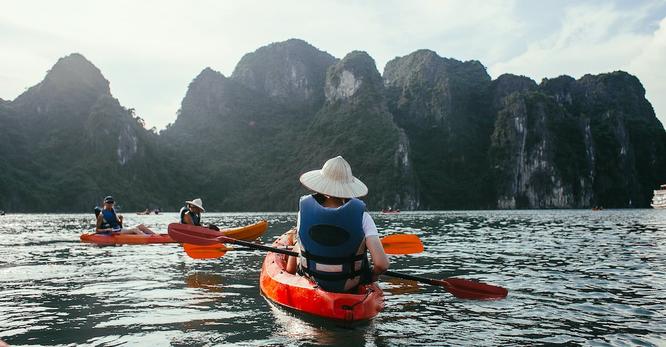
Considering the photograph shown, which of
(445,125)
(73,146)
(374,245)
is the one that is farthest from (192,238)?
(445,125)

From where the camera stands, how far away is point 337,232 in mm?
5523

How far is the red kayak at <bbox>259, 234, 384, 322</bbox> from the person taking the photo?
559 centimetres

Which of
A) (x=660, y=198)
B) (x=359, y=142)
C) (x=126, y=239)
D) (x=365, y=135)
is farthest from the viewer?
(x=365, y=135)

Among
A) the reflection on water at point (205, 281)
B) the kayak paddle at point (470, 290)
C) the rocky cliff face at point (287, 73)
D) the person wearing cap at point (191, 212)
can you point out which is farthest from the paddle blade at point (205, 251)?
the rocky cliff face at point (287, 73)

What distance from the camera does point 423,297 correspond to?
7.77 metres

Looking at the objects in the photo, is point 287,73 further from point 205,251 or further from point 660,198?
point 205,251

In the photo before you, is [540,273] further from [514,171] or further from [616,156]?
[616,156]

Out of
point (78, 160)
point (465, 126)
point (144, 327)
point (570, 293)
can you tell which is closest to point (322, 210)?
point (144, 327)

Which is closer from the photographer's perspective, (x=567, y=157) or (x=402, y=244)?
(x=402, y=244)

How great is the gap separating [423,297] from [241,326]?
323cm

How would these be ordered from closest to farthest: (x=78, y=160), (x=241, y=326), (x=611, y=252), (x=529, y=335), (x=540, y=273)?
(x=529, y=335), (x=241, y=326), (x=540, y=273), (x=611, y=252), (x=78, y=160)

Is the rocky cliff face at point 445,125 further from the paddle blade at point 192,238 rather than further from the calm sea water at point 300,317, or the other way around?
the paddle blade at point 192,238

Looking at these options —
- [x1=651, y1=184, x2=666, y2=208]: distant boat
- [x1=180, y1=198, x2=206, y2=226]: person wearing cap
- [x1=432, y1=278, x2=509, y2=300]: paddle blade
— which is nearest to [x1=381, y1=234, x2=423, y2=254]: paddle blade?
[x1=432, y1=278, x2=509, y2=300]: paddle blade

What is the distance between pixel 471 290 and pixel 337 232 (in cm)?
267
